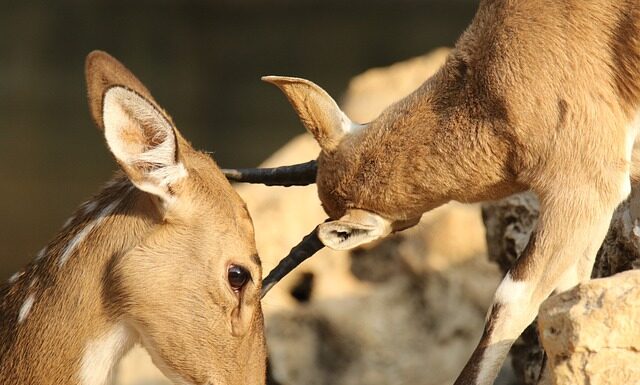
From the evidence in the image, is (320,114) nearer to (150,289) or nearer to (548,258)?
(548,258)

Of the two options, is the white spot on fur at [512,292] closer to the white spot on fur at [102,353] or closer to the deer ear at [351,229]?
the deer ear at [351,229]

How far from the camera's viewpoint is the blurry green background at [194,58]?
14.8m

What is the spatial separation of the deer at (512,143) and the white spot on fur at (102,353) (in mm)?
755

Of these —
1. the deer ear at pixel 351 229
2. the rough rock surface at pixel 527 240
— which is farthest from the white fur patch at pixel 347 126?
the rough rock surface at pixel 527 240

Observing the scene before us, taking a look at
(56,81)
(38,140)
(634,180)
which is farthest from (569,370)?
(56,81)

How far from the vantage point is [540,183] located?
5.09 meters

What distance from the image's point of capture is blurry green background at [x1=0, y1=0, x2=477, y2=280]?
1476cm

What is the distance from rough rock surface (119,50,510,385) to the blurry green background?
6690 millimetres

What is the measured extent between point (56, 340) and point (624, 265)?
238cm

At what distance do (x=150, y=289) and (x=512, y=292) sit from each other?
1.40 meters

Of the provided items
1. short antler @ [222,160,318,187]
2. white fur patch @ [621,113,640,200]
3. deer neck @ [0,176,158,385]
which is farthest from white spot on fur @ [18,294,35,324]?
white fur patch @ [621,113,640,200]

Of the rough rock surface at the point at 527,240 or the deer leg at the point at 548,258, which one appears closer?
the deer leg at the point at 548,258

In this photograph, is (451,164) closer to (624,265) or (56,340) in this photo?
(624,265)

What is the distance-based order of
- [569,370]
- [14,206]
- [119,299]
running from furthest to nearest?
[14,206] < [119,299] < [569,370]
